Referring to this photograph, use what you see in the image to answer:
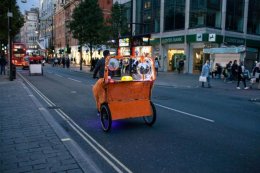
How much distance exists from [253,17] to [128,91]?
125 ft

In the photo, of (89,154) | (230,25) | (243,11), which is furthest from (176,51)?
(89,154)

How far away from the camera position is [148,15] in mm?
41812

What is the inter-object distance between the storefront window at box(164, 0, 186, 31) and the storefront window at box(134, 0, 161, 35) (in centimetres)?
191

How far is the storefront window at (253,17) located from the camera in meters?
39.3

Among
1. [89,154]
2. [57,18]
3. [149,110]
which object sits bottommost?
[89,154]

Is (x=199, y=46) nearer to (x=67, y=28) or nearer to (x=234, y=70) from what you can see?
(x=234, y=70)

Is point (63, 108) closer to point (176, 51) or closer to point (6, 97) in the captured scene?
point (6, 97)

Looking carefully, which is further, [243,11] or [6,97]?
[243,11]

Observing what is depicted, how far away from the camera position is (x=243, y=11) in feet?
125

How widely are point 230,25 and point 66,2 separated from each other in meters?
49.2

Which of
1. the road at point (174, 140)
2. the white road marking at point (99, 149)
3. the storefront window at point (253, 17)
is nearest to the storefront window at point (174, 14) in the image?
the storefront window at point (253, 17)

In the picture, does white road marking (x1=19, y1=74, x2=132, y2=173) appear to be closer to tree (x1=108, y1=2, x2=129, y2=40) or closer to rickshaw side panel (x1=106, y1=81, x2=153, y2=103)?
rickshaw side panel (x1=106, y1=81, x2=153, y2=103)

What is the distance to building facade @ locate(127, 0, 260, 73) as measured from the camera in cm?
3316

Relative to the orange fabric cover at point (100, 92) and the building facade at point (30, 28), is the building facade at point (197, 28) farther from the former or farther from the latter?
the building facade at point (30, 28)
